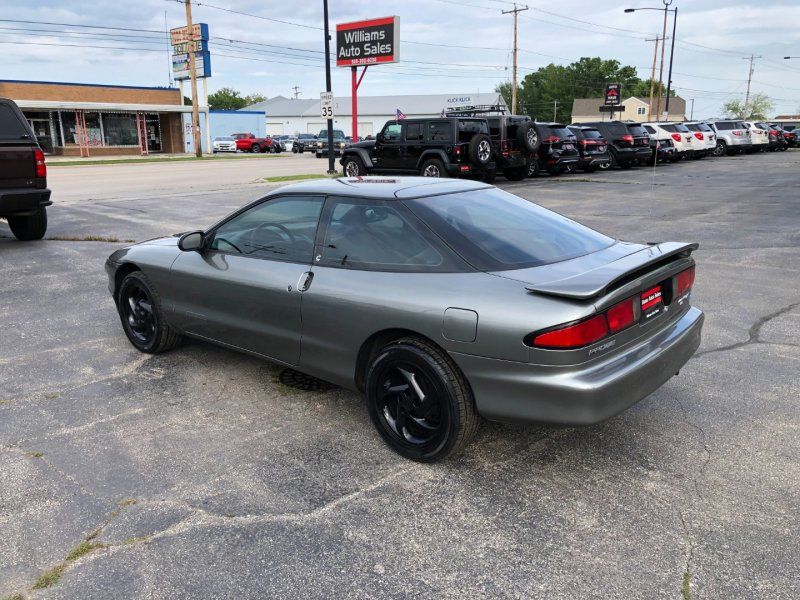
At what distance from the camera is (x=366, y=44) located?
2900 cm

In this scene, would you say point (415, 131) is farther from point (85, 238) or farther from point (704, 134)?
point (704, 134)

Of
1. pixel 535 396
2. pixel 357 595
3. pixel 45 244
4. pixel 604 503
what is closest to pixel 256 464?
pixel 357 595

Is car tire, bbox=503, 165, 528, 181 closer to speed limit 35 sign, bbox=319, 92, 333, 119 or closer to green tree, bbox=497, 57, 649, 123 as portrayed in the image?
speed limit 35 sign, bbox=319, 92, 333, 119

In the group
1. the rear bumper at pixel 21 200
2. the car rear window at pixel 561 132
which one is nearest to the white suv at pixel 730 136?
the car rear window at pixel 561 132

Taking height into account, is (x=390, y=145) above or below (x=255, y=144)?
above

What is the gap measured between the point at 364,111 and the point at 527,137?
79929 mm

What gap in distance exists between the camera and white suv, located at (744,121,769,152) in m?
38.7

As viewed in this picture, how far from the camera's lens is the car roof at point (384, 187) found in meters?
4.01

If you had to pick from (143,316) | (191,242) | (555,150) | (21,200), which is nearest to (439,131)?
(555,150)

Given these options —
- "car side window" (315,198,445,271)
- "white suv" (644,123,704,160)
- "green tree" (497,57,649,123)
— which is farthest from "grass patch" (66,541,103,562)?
"green tree" (497,57,649,123)

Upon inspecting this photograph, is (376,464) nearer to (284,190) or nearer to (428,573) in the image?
(428,573)

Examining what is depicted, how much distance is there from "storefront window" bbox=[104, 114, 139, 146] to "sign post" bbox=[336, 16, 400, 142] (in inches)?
985

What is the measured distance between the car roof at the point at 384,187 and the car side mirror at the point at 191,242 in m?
0.66

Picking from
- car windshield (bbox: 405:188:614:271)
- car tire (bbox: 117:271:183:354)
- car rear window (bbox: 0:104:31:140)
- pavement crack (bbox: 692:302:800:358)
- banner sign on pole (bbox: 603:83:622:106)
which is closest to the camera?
car windshield (bbox: 405:188:614:271)
